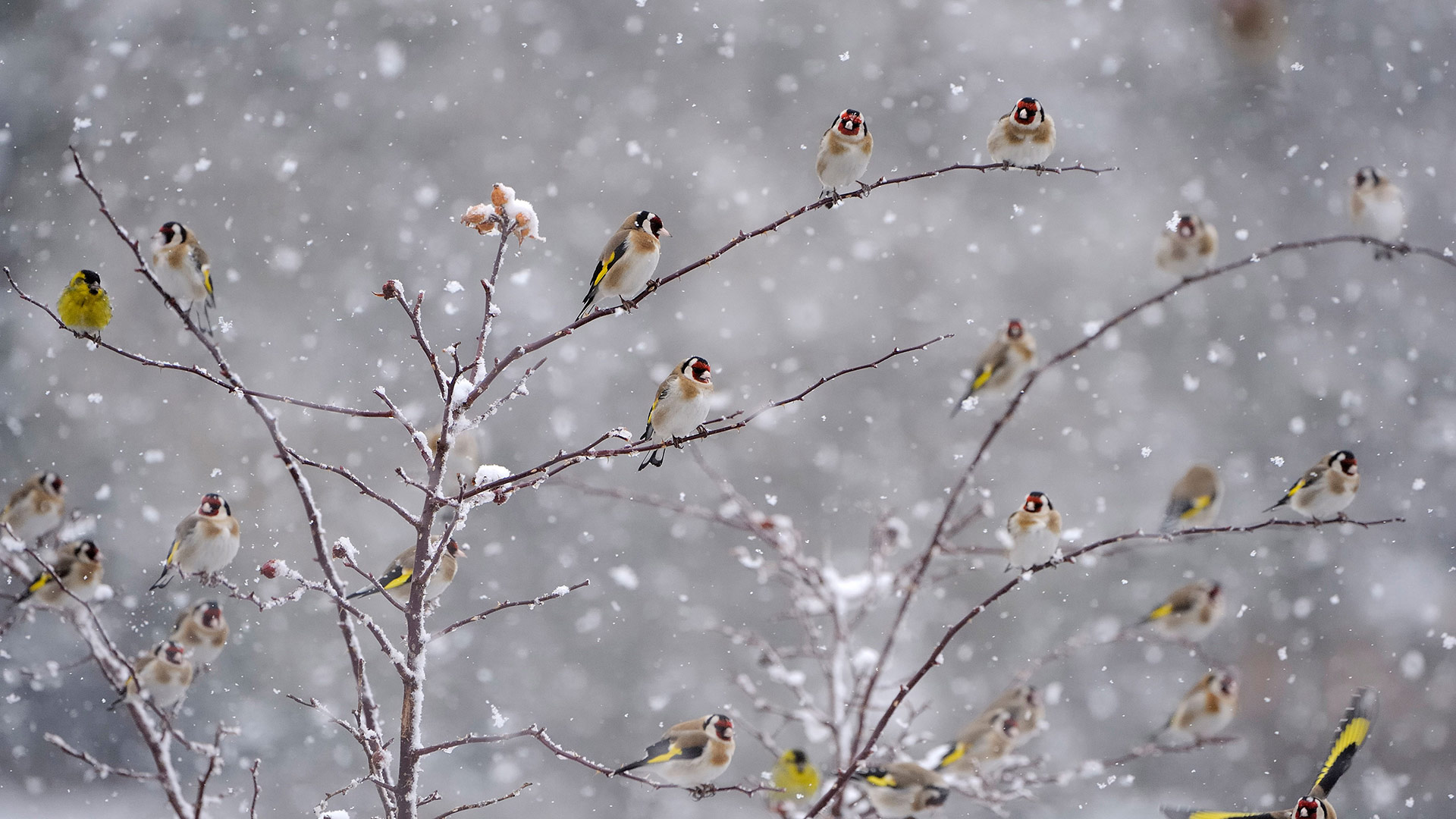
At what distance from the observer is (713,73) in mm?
11281

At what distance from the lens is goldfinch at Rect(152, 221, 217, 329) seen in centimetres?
350

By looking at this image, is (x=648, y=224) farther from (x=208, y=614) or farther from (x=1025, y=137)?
(x=208, y=614)

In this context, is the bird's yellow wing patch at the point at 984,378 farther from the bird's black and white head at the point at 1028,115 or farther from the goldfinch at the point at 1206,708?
the goldfinch at the point at 1206,708

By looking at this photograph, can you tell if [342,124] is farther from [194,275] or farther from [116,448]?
[194,275]

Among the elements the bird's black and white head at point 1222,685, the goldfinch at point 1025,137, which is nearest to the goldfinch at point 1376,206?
the bird's black and white head at point 1222,685

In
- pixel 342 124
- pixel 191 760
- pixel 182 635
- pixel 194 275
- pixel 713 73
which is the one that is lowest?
pixel 182 635

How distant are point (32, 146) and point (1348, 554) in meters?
12.1

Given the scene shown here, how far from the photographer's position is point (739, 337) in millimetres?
10922

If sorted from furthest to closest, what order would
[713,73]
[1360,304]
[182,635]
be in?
[713,73] → [1360,304] → [182,635]

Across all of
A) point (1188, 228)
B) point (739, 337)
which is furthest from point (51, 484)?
point (739, 337)

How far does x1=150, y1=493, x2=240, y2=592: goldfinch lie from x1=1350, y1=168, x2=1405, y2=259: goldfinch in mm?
5505

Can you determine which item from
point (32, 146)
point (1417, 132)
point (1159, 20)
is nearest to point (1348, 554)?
point (1417, 132)

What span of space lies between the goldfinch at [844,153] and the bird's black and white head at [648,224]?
0.62m

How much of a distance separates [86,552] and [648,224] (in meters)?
2.55
